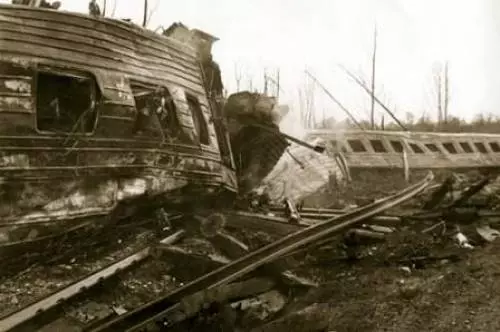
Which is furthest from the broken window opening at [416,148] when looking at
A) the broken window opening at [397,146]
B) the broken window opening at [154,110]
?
the broken window opening at [154,110]

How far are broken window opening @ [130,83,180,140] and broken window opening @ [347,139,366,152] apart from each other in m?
10.1

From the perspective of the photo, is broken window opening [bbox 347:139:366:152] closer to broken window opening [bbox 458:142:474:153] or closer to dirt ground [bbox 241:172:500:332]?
broken window opening [bbox 458:142:474:153]

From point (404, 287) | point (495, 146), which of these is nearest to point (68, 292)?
point (404, 287)

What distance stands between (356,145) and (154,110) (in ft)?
Result: 35.7

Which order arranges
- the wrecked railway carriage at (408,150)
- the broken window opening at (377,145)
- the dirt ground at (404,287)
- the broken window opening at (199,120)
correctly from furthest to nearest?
the broken window opening at (377,145), the wrecked railway carriage at (408,150), the broken window opening at (199,120), the dirt ground at (404,287)

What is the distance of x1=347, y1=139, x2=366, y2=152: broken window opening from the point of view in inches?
704

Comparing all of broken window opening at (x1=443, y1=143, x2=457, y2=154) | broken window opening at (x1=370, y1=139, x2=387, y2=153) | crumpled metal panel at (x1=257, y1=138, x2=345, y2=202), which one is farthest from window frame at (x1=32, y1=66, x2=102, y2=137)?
broken window opening at (x1=443, y1=143, x2=457, y2=154)

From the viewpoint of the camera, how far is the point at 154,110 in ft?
26.8

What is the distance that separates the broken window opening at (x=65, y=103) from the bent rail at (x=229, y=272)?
2.51 meters

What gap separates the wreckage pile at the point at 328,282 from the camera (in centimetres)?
548

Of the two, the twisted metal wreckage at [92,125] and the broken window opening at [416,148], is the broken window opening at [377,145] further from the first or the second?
the twisted metal wreckage at [92,125]

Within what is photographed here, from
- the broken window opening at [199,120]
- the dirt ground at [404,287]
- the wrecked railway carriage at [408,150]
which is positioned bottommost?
the dirt ground at [404,287]

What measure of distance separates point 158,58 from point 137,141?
1.62 m

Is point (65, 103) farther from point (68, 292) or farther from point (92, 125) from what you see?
point (68, 292)
